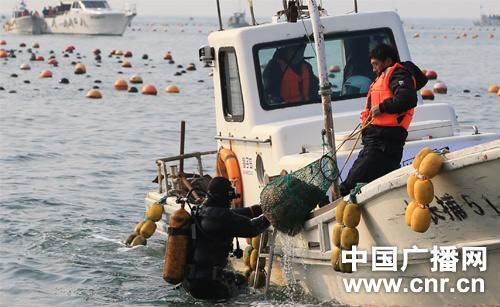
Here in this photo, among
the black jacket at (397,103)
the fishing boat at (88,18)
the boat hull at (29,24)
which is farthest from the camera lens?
the boat hull at (29,24)

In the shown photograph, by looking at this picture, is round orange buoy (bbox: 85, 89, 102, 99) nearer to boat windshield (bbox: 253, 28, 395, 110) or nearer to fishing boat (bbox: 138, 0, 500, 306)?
fishing boat (bbox: 138, 0, 500, 306)

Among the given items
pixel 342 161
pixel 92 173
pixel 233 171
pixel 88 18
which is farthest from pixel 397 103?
pixel 88 18

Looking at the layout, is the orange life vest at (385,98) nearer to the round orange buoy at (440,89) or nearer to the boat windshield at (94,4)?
the round orange buoy at (440,89)

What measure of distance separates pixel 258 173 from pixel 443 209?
319 cm

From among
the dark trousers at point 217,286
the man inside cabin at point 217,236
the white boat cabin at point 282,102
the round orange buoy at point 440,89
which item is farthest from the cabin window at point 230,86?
the round orange buoy at point 440,89

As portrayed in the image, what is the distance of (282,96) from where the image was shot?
11766 mm

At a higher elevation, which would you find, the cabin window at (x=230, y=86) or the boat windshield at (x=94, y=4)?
the cabin window at (x=230, y=86)

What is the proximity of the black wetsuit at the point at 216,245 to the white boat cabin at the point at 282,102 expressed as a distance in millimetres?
826

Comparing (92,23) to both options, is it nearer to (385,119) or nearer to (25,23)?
(25,23)

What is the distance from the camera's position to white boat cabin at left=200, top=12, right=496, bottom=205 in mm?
11289

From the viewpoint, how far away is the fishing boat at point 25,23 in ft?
374

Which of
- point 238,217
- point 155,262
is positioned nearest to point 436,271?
point 238,217

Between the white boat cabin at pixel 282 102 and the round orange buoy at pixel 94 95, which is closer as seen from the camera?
the white boat cabin at pixel 282 102

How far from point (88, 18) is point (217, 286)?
96589mm
